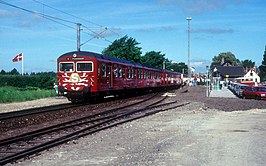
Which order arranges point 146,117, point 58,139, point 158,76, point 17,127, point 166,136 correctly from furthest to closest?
point 158,76 < point 146,117 < point 17,127 < point 166,136 < point 58,139

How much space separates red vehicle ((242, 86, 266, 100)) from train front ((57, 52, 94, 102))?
56.3ft

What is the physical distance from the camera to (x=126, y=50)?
78000 mm

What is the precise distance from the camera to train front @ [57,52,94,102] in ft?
79.7

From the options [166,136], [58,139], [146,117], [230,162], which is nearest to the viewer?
[230,162]

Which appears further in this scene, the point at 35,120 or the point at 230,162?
the point at 35,120

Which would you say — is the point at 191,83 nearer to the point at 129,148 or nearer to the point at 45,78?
the point at 45,78

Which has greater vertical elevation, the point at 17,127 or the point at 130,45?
the point at 130,45

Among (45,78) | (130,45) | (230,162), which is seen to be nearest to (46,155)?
(230,162)

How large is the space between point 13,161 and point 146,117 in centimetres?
981

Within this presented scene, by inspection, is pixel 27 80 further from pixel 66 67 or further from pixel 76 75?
pixel 76 75

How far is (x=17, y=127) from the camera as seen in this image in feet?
47.6

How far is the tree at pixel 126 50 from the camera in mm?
76981

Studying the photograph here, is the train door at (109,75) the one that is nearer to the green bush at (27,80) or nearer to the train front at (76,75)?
the train front at (76,75)

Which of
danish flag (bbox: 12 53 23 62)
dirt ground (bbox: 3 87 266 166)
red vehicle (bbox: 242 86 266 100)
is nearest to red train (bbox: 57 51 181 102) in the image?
dirt ground (bbox: 3 87 266 166)
